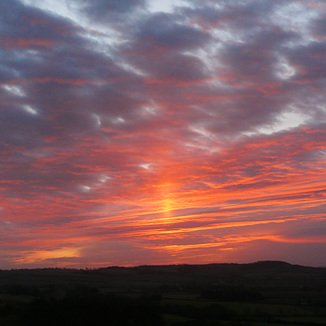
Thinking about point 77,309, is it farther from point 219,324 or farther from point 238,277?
point 238,277

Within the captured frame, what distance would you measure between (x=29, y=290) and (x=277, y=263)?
10738 cm

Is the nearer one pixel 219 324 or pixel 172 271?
A: pixel 219 324

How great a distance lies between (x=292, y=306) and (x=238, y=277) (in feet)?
211

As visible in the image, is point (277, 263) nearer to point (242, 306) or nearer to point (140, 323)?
point (242, 306)

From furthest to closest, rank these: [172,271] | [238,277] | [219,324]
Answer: [172,271] < [238,277] < [219,324]

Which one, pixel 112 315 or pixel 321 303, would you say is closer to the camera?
pixel 112 315

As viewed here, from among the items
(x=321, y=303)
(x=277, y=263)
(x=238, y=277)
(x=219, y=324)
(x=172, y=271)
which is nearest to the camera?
(x=219, y=324)

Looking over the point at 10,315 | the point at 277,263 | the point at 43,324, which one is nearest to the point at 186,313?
the point at 43,324

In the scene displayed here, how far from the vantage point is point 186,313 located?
5053 centimetres

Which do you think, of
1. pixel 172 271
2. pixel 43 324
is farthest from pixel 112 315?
pixel 172 271

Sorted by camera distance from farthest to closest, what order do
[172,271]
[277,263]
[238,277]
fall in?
1. [277,263]
2. [172,271]
3. [238,277]

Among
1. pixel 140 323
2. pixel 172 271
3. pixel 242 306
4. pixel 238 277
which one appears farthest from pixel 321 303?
pixel 172 271

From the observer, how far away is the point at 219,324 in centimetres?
4222

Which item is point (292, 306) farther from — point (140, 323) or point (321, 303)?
point (140, 323)
